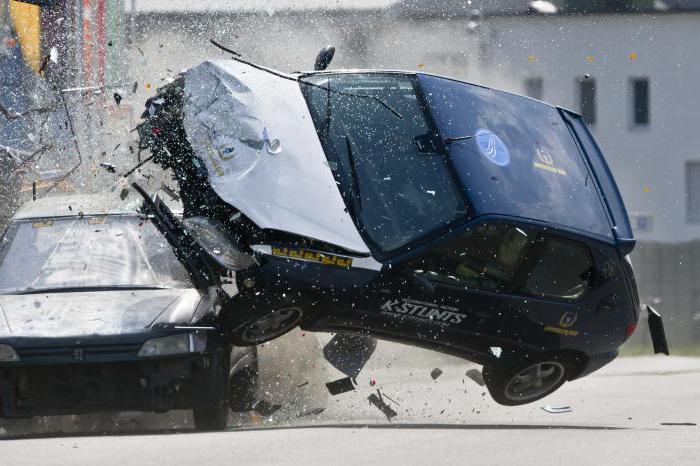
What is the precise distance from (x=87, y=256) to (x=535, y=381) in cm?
330

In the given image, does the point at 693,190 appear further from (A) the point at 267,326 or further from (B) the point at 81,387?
(B) the point at 81,387

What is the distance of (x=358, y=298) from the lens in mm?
9305

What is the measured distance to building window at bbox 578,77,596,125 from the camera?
149 ft

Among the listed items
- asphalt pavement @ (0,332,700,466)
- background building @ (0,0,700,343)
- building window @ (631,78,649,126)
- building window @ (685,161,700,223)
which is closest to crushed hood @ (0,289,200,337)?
asphalt pavement @ (0,332,700,466)

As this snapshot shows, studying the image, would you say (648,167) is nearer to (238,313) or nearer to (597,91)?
(597,91)

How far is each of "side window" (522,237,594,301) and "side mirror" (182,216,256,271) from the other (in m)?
1.96

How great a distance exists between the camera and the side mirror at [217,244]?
9.20 meters

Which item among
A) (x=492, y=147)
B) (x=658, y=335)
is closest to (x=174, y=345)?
(x=492, y=147)

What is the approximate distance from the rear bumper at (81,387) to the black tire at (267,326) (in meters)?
0.66

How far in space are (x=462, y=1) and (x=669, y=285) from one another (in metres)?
10.4

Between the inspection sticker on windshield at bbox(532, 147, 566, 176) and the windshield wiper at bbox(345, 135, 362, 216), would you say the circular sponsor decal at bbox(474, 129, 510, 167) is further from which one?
the windshield wiper at bbox(345, 135, 362, 216)

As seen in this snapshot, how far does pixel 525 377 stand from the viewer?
10.5 meters

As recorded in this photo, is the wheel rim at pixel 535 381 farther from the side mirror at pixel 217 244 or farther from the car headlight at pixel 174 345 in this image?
the car headlight at pixel 174 345

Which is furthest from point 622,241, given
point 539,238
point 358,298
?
point 358,298
